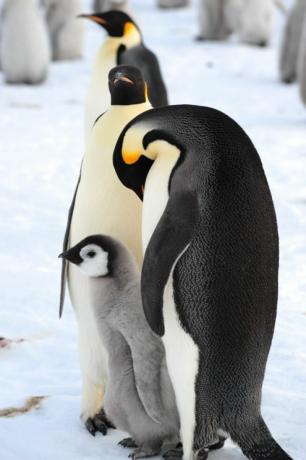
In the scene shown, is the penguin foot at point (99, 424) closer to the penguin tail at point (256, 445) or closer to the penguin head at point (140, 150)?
the penguin tail at point (256, 445)

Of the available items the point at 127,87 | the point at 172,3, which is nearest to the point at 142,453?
the point at 127,87

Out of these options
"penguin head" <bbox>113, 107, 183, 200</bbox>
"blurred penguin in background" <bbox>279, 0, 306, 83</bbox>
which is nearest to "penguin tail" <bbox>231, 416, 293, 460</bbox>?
"penguin head" <bbox>113, 107, 183, 200</bbox>

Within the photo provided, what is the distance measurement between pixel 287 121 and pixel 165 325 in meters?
6.38

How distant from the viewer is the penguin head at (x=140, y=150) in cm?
262

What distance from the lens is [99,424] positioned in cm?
304

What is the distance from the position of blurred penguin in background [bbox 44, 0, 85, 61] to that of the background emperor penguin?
9190 millimetres

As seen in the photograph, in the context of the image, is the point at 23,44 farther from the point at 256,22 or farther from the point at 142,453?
the point at 142,453

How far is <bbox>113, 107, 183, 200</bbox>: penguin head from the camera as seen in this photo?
262 cm

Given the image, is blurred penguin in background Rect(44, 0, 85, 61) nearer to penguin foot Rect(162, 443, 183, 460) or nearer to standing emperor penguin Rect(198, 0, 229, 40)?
standing emperor penguin Rect(198, 0, 229, 40)

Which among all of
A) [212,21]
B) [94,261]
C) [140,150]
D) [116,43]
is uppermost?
[140,150]

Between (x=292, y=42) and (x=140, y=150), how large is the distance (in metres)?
8.39

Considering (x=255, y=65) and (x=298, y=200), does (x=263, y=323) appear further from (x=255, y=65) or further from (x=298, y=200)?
(x=255, y=65)

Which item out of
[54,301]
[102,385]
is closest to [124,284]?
[102,385]

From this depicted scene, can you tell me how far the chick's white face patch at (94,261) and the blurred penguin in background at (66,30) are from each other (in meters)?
9.55
